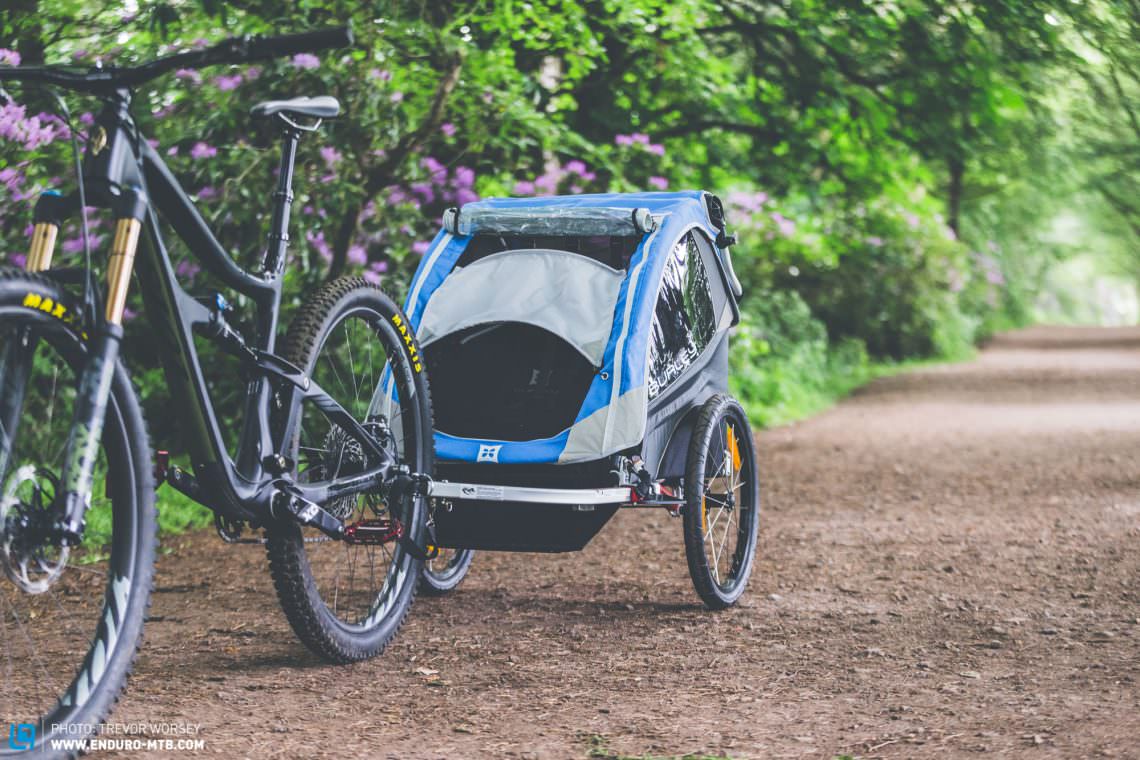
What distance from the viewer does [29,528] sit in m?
2.64

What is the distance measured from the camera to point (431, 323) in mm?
4609

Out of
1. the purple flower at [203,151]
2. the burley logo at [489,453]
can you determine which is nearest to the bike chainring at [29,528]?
the burley logo at [489,453]

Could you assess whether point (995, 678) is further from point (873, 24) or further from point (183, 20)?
point (873, 24)

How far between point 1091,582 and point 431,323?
283 centimetres

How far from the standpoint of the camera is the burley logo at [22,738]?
2611 mm

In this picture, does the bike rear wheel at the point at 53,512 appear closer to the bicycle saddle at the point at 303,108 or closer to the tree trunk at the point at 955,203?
the bicycle saddle at the point at 303,108

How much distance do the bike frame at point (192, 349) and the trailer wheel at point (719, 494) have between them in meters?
1.04

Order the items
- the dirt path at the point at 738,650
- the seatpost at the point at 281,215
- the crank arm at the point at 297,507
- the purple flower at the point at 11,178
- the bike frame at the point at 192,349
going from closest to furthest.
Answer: the bike frame at the point at 192,349 → the dirt path at the point at 738,650 → the crank arm at the point at 297,507 → the seatpost at the point at 281,215 → the purple flower at the point at 11,178

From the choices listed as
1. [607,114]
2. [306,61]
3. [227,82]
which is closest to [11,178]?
[227,82]

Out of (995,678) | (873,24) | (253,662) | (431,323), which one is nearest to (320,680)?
(253,662)

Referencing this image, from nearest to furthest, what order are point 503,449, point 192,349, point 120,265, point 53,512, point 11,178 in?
point 53,512, point 120,265, point 192,349, point 503,449, point 11,178

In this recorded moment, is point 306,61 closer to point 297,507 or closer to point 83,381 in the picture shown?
point 297,507

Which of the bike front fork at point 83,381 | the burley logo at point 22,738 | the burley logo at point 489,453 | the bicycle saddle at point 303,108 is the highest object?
the bicycle saddle at point 303,108

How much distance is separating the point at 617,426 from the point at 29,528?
1978 millimetres
